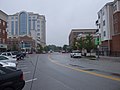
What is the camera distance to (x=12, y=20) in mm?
187625

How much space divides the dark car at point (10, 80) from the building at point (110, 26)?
5442 cm

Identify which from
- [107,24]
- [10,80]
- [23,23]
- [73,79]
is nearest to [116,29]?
[107,24]

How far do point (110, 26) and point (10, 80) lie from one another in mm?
62769

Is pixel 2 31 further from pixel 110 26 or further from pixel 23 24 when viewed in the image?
pixel 23 24

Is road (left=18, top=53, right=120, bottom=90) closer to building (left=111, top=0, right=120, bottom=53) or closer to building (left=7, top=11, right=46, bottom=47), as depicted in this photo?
building (left=111, top=0, right=120, bottom=53)

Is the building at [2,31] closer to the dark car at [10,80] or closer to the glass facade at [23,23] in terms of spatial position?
the dark car at [10,80]

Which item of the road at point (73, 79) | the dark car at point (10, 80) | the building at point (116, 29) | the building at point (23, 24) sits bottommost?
the road at point (73, 79)

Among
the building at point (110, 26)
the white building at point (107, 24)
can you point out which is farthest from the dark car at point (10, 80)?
the white building at point (107, 24)

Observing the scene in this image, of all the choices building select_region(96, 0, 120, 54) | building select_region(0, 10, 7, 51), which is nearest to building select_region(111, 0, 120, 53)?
building select_region(96, 0, 120, 54)

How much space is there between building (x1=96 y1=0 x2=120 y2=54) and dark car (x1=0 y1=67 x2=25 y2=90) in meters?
54.4

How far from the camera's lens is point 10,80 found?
9.43 m

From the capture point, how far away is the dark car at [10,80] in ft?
30.1

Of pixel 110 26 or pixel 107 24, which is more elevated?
pixel 107 24

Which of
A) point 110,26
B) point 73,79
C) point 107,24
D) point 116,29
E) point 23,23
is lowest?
point 73,79
